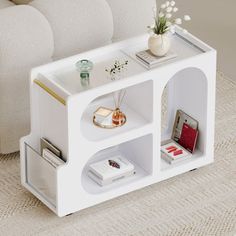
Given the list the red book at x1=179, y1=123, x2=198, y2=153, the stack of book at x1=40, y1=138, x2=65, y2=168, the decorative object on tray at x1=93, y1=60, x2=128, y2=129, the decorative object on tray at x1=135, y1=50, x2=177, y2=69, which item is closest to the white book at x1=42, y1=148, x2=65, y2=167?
the stack of book at x1=40, y1=138, x2=65, y2=168

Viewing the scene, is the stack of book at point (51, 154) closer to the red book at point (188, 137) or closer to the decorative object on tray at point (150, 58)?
the decorative object on tray at point (150, 58)

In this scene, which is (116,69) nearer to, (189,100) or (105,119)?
(105,119)

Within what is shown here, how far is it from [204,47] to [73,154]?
687 mm

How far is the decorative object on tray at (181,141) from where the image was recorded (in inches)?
151

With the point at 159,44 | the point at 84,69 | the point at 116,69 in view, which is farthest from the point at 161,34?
the point at 84,69

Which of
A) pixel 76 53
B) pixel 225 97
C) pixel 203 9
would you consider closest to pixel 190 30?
pixel 203 9

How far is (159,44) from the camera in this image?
11.8 feet

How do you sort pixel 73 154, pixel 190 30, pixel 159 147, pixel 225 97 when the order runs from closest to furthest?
pixel 73 154 → pixel 159 147 → pixel 225 97 → pixel 190 30

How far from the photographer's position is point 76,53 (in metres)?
3.87

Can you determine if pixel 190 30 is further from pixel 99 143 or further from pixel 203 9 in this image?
pixel 99 143

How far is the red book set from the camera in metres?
3.85

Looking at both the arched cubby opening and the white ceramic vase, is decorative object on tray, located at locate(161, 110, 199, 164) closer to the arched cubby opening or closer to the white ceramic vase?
the arched cubby opening

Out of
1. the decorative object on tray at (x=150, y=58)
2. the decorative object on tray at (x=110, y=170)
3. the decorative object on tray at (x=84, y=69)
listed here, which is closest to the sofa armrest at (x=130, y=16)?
the decorative object on tray at (x=150, y=58)

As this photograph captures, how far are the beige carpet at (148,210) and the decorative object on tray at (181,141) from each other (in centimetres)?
9
